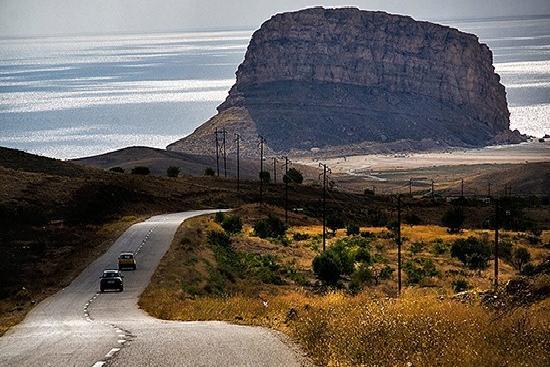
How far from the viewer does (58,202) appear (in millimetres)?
77688

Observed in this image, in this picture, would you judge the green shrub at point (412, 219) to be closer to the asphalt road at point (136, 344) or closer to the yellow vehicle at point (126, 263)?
the yellow vehicle at point (126, 263)

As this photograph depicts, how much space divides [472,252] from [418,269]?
780 cm

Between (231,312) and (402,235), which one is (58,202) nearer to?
(402,235)

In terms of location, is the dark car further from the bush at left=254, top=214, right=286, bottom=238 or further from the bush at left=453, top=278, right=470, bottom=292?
the bush at left=254, top=214, right=286, bottom=238

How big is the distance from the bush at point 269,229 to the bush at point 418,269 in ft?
41.3

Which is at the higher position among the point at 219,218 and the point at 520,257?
the point at 219,218

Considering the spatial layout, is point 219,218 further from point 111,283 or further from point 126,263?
point 111,283

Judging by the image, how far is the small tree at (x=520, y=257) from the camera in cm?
6444

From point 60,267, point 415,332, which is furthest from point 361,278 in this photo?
point 415,332

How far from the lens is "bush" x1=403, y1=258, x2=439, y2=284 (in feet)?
187

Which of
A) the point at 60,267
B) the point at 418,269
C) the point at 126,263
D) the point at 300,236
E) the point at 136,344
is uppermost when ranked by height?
the point at 136,344

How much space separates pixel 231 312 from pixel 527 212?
85.9m

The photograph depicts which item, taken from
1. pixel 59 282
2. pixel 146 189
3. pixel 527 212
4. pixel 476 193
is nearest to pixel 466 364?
pixel 59 282

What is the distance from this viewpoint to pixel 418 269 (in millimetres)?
61094
